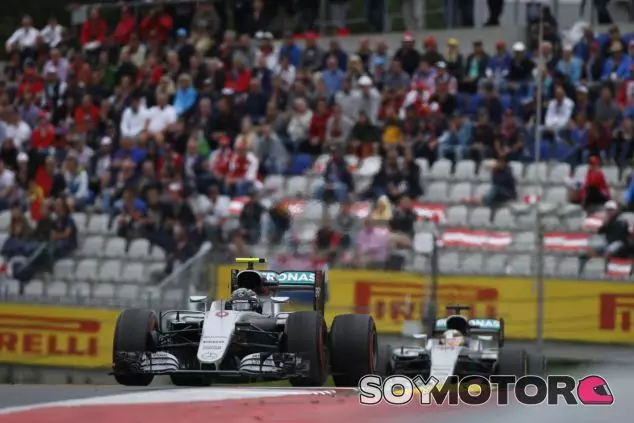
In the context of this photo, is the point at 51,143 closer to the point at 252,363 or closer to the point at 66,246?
the point at 66,246

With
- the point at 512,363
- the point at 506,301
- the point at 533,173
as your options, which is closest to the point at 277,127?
the point at 533,173

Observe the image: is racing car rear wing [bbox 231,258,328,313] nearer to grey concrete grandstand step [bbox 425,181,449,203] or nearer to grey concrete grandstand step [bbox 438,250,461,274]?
grey concrete grandstand step [bbox 438,250,461,274]

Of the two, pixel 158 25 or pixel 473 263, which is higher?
pixel 158 25

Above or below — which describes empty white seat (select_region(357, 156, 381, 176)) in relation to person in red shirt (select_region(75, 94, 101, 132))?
below

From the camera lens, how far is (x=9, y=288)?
1991 centimetres

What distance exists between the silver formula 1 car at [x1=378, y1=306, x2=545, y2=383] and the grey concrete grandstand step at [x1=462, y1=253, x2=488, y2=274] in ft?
7.22

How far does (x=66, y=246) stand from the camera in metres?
20.9

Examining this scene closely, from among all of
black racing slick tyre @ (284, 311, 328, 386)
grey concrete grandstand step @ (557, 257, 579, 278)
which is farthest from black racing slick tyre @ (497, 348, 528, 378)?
black racing slick tyre @ (284, 311, 328, 386)

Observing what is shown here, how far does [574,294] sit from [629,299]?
615mm

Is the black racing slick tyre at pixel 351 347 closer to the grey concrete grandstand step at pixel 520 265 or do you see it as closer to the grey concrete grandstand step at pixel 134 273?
the grey concrete grandstand step at pixel 520 265

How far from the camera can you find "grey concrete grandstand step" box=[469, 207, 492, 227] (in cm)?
2028

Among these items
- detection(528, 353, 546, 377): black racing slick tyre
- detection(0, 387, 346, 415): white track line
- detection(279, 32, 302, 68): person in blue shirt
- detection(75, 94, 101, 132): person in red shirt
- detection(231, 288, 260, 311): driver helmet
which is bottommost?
detection(528, 353, 546, 377): black racing slick tyre

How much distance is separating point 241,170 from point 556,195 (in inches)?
164

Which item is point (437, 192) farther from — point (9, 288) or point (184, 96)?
point (9, 288)
